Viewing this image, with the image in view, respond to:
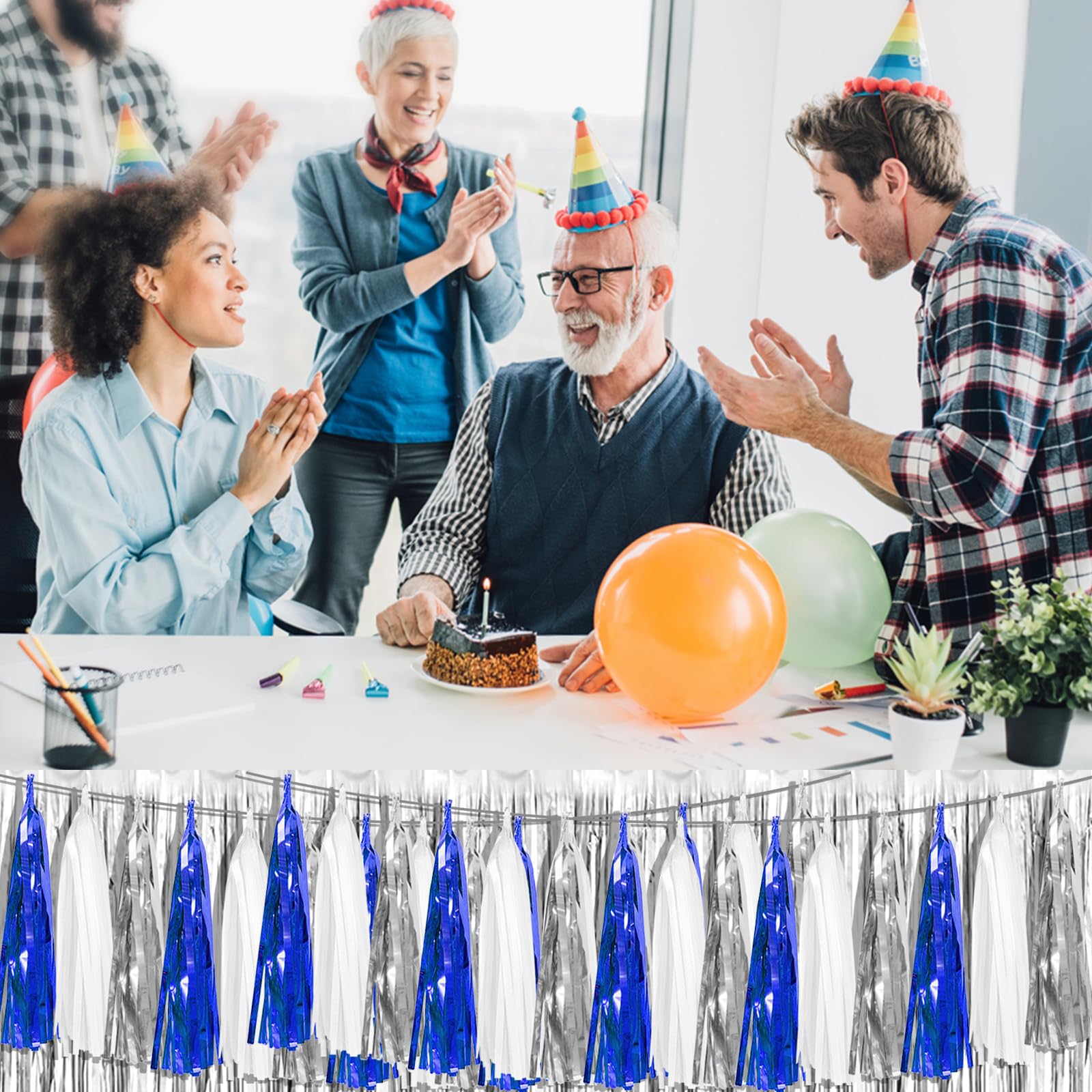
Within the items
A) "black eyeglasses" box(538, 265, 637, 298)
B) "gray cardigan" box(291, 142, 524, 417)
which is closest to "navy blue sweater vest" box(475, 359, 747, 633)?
"black eyeglasses" box(538, 265, 637, 298)

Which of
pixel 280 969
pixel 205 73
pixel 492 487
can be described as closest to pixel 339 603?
pixel 492 487

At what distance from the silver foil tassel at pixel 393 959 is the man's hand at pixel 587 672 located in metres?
0.46

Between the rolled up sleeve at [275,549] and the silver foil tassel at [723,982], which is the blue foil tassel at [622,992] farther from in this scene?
the rolled up sleeve at [275,549]

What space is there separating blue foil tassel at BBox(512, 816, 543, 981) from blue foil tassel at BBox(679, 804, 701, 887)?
196 mm

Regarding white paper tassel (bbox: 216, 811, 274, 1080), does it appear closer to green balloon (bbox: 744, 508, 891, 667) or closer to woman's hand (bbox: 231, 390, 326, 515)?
green balloon (bbox: 744, 508, 891, 667)

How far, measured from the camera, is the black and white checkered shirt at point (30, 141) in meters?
3.41

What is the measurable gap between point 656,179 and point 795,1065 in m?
3.28

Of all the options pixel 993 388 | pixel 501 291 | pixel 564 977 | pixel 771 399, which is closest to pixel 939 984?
pixel 564 977

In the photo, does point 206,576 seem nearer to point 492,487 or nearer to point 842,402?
point 492,487

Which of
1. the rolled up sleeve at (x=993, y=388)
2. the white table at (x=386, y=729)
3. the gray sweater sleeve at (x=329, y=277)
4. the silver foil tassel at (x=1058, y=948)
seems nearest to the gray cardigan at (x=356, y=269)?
the gray sweater sleeve at (x=329, y=277)

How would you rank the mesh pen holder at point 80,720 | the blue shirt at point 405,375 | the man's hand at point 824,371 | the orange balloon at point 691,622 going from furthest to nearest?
the blue shirt at point 405,375, the man's hand at point 824,371, the orange balloon at point 691,622, the mesh pen holder at point 80,720

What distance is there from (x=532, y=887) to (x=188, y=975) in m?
0.43

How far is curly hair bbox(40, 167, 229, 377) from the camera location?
2686mm

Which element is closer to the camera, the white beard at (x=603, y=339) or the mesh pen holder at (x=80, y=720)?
the mesh pen holder at (x=80, y=720)
